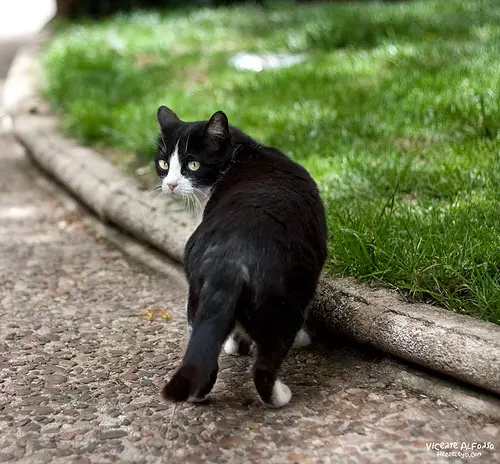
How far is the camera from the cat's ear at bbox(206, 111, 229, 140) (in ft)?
9.84

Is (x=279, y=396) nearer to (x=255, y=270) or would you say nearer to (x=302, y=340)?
(x=255, y=270)

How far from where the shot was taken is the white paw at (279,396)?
8.23ft

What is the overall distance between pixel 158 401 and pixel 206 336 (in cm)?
54

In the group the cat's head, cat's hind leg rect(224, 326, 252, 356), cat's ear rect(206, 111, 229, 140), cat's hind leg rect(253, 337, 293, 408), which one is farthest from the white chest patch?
cat's hind leg rect(253, 337, 293, 408)

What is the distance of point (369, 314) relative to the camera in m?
2.80

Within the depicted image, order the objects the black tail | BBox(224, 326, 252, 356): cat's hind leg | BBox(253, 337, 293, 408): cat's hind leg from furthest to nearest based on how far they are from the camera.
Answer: BBox(224, 326, 252, 356): cat's hind leg, BBox(253, 337, 293, 408): cat's hind leg, the black tail

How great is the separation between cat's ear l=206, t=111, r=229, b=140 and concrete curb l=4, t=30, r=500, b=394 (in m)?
0.70

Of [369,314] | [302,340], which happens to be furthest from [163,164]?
[369,314]

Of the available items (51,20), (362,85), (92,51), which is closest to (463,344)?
(362,85)

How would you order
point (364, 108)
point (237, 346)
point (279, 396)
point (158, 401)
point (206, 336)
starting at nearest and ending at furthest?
point (206, 336) → point (279, 396) → point (158, 401) → point (237, 346) → point (364, 108)

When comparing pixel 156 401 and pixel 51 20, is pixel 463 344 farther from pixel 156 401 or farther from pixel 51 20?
pixel 51 20

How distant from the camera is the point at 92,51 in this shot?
307 inches

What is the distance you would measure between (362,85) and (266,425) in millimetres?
3770

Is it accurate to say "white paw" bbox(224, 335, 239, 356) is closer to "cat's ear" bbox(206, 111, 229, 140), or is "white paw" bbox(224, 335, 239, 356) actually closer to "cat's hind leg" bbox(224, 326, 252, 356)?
"cat's hind leg" bbox(224, 326, 252, 356)
